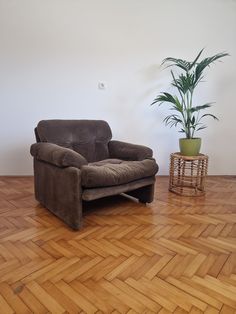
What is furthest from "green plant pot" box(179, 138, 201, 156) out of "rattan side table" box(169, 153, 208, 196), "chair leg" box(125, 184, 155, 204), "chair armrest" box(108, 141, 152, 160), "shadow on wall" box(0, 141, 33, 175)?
"shadow on wall" box(0, 141, 33, 175)

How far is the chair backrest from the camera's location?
2.52m

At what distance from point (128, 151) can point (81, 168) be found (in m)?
0.79

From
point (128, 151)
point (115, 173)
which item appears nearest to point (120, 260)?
point (115, 173)

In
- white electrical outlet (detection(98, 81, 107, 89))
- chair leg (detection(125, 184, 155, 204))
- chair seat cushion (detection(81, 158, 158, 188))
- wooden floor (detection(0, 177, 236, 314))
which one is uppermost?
white electrical outlet (detection(98, 81, 107, 89))

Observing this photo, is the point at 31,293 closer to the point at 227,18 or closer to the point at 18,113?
the point at 18,113

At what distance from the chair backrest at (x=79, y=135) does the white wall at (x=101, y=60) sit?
0.77 meters

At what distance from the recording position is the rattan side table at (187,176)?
9.45 ft

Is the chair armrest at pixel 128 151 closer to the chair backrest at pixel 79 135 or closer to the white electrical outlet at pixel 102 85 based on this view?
the chair backrest at pixel 79 135

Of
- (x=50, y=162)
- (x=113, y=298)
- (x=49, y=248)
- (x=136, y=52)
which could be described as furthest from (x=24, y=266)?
(x=136, y=52)

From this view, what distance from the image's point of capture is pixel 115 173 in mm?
2131

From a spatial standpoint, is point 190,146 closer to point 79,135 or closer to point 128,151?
point 128,151

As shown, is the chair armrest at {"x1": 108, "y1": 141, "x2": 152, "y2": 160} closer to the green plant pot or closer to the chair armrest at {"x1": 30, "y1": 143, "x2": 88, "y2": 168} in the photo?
the green plant pot

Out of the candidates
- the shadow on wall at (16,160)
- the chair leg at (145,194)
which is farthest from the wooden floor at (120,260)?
the shadow on wall at (16,160)

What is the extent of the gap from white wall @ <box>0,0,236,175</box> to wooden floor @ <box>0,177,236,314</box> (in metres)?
1.35
